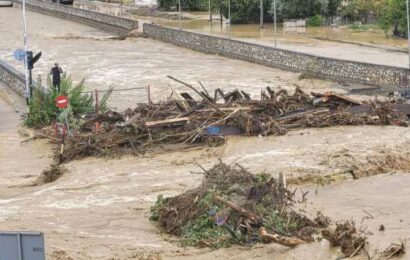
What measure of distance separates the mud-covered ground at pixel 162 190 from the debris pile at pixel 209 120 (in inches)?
18.5

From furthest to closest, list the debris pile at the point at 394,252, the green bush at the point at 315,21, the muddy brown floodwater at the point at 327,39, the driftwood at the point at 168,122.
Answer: the green bush at the point at 315,21, the muddy brown floodwater at the point at 327,39, the driftwood at the point at 168,122, the debris pile at the point at 394,252

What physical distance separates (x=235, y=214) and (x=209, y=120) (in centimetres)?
950

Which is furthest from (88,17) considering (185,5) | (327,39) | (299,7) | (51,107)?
(51,107)

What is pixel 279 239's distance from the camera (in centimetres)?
1318

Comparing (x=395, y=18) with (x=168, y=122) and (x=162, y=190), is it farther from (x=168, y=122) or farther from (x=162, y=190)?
(x=162, y=190)

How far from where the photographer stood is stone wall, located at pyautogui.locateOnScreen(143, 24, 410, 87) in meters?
34.4

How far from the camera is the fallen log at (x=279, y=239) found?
1320 cm

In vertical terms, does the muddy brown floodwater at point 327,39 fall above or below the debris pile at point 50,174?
above

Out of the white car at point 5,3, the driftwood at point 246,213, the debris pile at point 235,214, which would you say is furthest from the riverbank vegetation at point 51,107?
the white car at point 5,3

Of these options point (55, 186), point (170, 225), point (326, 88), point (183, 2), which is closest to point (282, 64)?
point (326, 88)

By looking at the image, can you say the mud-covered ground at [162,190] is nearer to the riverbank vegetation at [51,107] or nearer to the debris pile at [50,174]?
the debris pile at [50,174]

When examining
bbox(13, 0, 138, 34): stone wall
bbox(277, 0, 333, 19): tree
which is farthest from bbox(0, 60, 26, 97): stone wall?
bbox(277, 0, 333, 19): tree

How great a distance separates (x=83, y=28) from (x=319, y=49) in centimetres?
2341

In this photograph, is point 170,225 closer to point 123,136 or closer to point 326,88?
point 123,136
